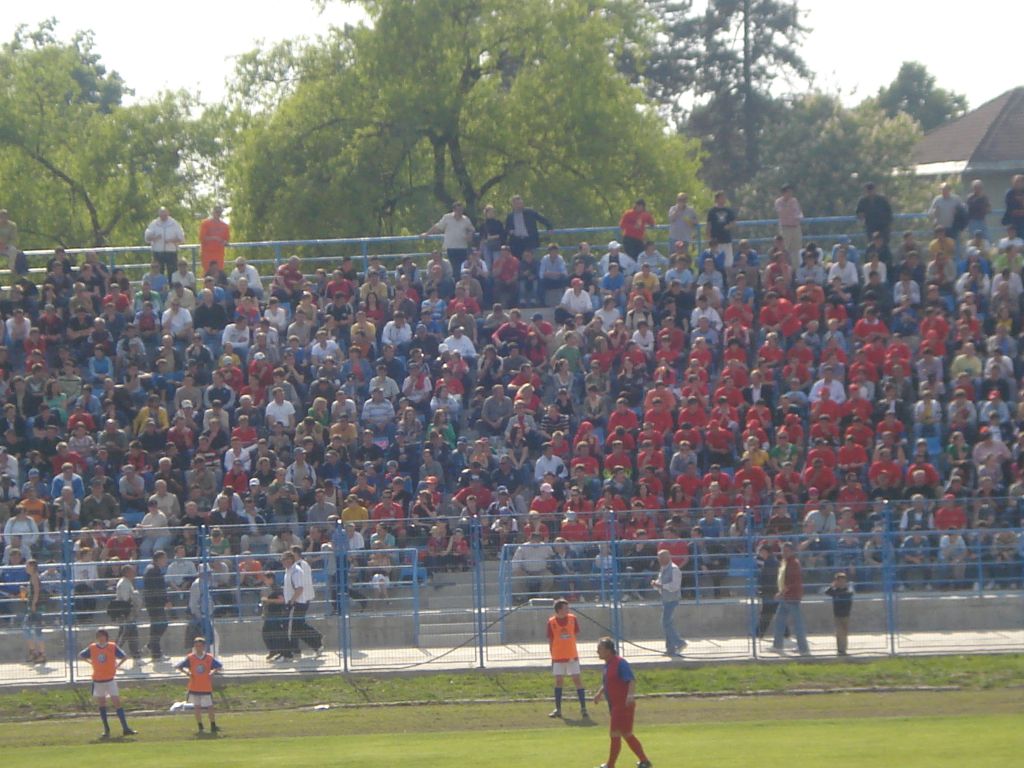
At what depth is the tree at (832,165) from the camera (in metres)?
63.0

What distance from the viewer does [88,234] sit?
5838cm

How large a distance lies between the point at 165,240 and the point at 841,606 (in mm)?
15845

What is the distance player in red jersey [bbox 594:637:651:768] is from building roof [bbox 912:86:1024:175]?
4891 cm

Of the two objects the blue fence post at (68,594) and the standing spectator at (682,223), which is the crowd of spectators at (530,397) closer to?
Result: the standing spectator at (682,223)

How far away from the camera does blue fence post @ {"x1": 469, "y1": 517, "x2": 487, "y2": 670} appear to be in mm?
24203

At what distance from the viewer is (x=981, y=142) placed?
6731cm

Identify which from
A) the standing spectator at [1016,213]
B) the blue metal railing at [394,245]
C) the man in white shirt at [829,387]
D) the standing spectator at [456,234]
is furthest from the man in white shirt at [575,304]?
the standing spectator at [1016,213]

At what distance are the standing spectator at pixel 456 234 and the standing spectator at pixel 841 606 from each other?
1154 cm

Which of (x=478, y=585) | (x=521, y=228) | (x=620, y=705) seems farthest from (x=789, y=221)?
(x=620, y=705)

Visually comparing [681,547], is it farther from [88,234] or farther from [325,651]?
[88,234]

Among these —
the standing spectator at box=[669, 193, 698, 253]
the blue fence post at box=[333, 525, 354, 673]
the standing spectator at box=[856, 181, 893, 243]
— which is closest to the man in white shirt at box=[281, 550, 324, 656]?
the blue fence post at box=[333, 525, 354, 673]

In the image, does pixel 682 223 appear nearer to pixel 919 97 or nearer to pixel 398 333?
pixel 398 333

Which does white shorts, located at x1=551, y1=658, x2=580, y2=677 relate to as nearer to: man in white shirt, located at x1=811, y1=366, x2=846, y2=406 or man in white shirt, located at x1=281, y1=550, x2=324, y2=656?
man in white shirt, located at x1=281, y1=550, x2=324, y2=656

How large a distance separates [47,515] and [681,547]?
9.82 m
